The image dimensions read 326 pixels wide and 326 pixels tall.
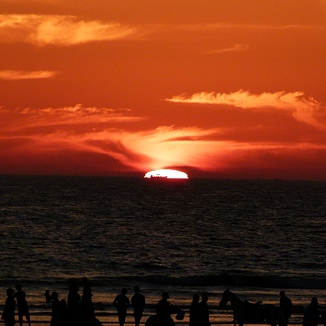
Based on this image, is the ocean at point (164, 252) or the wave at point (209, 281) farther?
the wave at point (209, 281)

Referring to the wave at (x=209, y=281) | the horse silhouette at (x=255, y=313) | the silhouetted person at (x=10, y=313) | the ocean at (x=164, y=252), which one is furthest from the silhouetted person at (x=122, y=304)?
the wave at (x=209, y=281)

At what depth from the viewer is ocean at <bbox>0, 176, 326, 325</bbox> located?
4544cm

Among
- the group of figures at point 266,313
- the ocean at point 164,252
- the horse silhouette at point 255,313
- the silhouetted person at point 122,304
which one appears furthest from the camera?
the ocean at point 164,252

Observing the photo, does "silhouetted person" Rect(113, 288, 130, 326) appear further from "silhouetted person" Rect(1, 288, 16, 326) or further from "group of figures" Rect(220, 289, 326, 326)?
"silhouetted person" Rect(1, 288, 16, 326)

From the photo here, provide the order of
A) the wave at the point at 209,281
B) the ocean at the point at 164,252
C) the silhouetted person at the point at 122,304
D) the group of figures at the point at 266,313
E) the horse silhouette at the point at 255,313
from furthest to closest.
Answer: the wave at the point at 209,281
the ocean at the point at 164,252
the silhouetted person at the point at 122,304
the horse silhouette at the point at 255,313
the group of figures at the point at 266,313

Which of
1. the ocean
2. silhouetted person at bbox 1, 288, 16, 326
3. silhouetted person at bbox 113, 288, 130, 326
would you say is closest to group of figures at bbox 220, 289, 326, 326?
silhouetted person at bbox 113, 288, 130, 326

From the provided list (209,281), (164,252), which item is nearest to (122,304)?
(209,281)

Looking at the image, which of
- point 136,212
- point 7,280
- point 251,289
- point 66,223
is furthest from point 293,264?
point 136,212

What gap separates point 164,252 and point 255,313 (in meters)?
47.3

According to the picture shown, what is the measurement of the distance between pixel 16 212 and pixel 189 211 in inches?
1147

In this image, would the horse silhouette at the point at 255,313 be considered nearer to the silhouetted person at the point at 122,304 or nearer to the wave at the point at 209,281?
the silhouetted person at the point at 122,304

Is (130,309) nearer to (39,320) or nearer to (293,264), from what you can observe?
(39,320)

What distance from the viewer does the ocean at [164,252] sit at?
149 feet

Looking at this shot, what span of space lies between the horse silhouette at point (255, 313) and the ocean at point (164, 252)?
4.34 m
